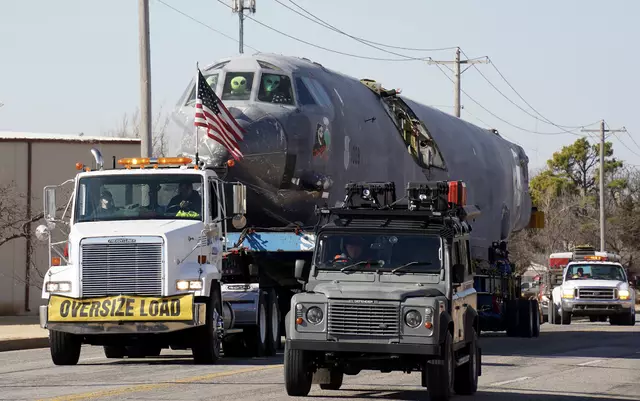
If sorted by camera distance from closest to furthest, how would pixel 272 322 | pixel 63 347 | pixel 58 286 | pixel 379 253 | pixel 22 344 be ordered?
pixel 379 253, pixel 58 286, pixel 63 347, pixel 272 322, pixel 22 344

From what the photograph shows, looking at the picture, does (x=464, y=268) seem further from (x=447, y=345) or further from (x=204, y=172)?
(x=204, y=172)

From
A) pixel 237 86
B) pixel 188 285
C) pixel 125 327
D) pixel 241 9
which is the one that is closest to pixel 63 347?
pixel 125 327

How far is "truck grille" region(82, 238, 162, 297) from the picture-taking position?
64.6 ft

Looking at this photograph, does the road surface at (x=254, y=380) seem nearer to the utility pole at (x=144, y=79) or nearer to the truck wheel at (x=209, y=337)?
the truck wheel at (x=209, y=337)

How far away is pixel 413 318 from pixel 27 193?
1040 inches

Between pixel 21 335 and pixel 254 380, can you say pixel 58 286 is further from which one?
pixel 21 335

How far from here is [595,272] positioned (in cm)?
4388

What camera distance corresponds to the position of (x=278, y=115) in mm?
22688

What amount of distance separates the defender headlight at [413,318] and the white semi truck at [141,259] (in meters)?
6.14

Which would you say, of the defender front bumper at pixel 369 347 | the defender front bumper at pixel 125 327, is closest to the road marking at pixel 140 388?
the defender front bumper at pixel 125 327

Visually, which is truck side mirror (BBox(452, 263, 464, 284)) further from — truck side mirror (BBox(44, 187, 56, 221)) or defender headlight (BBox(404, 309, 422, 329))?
truck side mirror (BBox(44, 187, 56, 221))

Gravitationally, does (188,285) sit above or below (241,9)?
below

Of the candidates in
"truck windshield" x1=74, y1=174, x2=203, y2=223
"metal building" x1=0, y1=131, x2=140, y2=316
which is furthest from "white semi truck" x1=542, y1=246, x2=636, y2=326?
"truck windshield" x1=74, y1=174, x2=203, y2=223

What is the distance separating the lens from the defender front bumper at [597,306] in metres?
42.5
